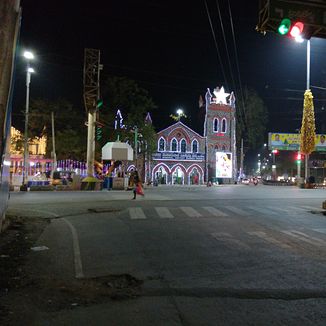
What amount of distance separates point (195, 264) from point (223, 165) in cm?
5386

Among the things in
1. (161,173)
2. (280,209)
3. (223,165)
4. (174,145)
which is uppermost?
(174,145)

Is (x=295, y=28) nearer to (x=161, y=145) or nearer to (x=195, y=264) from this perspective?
(x=195, y=264)

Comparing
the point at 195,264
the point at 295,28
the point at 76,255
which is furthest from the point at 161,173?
the point at 195,264

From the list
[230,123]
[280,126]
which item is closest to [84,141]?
[230,123]

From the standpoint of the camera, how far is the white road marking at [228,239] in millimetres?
9836

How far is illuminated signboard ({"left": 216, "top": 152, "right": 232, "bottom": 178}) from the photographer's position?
60.8m

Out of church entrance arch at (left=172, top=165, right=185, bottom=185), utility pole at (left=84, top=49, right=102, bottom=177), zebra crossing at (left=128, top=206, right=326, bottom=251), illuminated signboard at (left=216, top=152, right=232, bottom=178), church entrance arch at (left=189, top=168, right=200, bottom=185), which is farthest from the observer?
illuminated signboard at (left=216, top=152, right=232, bottom=178)

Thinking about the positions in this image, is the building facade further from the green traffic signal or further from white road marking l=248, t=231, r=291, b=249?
the green traffic signal

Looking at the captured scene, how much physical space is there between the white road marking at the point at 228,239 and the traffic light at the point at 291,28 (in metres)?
4.92

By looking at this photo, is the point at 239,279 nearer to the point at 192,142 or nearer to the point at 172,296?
the point at 172,296

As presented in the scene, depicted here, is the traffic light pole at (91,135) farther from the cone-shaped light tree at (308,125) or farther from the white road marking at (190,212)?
the cone-shaped light tree at (308,125)

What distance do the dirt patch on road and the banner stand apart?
57305mm

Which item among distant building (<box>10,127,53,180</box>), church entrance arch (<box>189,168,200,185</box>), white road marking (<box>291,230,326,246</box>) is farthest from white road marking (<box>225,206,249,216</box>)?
church entrance arch (<box>189,168,200,185</box>)

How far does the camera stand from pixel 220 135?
61812 millimetres
